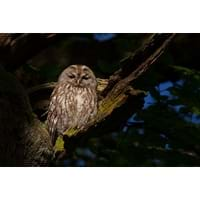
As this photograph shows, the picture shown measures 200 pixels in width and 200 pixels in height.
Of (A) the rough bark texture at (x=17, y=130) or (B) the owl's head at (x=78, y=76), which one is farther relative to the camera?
(B) the owl's head at (x=78, y=76)

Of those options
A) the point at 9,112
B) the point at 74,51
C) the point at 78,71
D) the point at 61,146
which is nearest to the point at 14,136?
the point at 9,112

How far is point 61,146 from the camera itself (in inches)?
85.2

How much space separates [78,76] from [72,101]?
123mm

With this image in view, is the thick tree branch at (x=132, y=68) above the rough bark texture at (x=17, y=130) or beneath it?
above

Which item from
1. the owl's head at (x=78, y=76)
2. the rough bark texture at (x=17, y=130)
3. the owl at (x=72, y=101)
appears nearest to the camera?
the rough bark texture at (x=17, y=130)

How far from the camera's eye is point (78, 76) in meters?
2.67

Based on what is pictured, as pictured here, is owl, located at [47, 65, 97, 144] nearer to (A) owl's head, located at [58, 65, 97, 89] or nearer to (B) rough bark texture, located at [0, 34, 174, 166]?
(A) owl's head, located at [58, 65, 97, 89]

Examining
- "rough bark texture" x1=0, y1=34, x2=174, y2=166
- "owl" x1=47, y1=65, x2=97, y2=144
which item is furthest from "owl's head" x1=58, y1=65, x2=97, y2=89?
"rough bark texture" x1=0, y1=34, x2=174, y2=166

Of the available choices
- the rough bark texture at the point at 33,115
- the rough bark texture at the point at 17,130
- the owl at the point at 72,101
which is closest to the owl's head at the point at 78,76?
the owl at the point at 72,101

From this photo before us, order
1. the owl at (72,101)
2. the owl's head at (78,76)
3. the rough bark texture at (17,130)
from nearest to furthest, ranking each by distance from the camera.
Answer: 1. the rough bark texture at (17,130)
2. the owl at (72,101)
3. the owl's head at (78,76)

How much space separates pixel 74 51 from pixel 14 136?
1174 millimetres

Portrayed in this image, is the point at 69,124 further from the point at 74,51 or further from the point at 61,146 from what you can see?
the point at 74,51

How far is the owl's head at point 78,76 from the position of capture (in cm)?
259

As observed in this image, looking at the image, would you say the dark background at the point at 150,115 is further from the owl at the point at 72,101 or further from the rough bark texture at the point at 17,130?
the rough bark texture at the point at 17,130
